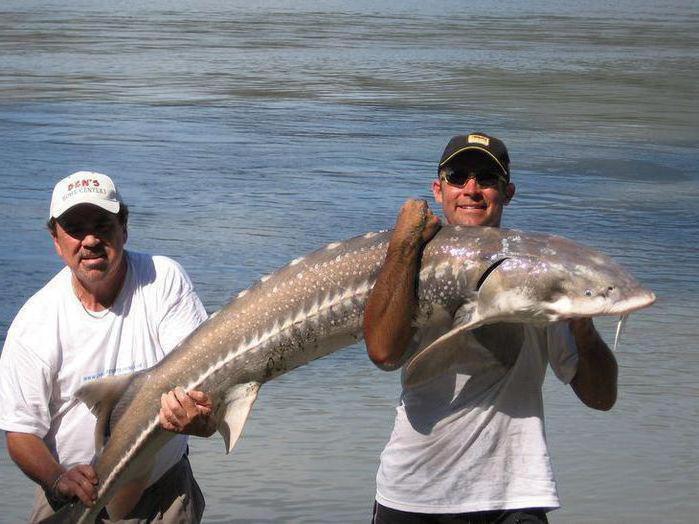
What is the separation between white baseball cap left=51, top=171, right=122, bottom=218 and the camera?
415 cm

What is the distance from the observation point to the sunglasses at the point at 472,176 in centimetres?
389

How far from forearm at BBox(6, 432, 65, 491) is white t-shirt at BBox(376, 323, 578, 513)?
103 cm

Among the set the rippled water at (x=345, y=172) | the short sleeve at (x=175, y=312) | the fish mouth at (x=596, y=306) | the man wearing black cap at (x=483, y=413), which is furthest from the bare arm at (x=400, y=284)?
the rippled water at (x=345, y=172)

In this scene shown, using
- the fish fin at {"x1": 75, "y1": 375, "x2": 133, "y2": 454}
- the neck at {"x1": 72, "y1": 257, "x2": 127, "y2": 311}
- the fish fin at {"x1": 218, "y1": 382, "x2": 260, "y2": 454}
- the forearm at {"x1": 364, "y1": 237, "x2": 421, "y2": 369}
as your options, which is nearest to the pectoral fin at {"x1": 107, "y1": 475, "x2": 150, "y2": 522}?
the fish fin at {"x1": 75, "y1": 375, "x2": 133, "y2": 454}

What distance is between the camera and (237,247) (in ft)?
35.6

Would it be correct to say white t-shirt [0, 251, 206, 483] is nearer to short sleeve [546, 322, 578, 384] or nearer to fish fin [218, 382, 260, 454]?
fish fin [218, 382, 260, 454]

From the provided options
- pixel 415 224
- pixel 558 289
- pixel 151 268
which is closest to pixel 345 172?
pixel 151 268

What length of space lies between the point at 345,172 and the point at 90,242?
10483 mm

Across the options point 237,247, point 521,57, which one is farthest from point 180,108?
point 521,57

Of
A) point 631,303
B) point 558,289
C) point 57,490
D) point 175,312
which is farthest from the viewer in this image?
point 175,312

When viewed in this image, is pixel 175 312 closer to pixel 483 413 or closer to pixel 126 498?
pixel 126 498

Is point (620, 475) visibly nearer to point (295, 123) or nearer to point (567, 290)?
point (567, 290)

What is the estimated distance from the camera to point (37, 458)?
418cm

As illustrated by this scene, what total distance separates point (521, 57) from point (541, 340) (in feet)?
83.7
